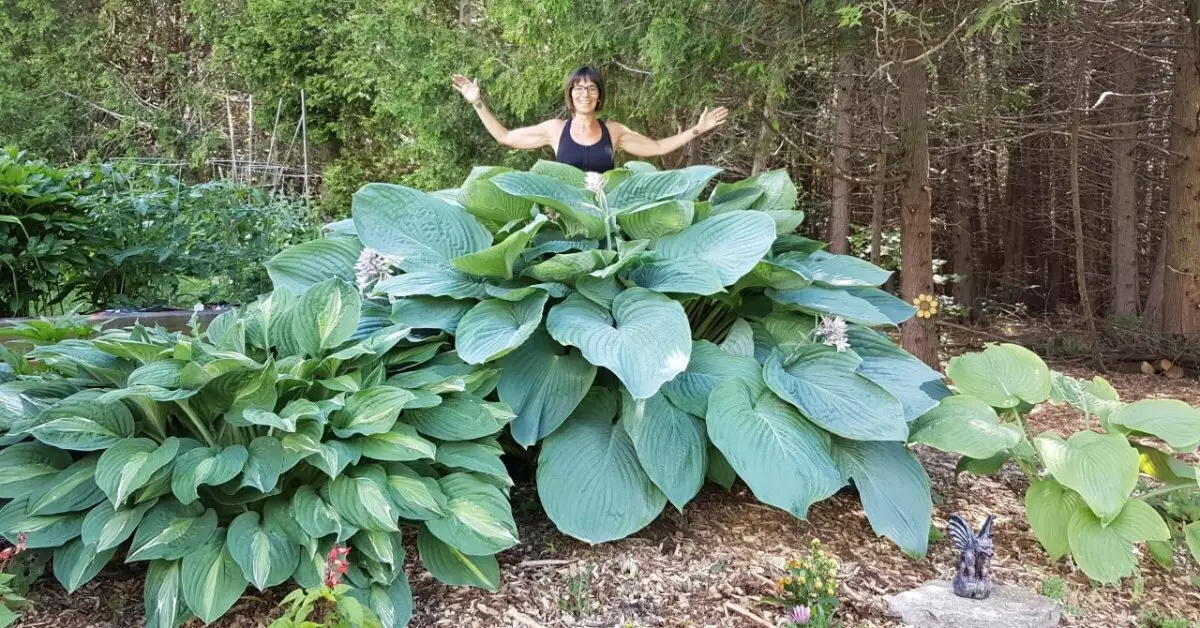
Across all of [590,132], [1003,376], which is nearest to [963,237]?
[590,132]

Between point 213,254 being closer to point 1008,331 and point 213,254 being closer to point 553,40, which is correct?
point 553,40

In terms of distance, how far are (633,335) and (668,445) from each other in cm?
29

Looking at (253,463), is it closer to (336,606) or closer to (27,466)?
(336,606)

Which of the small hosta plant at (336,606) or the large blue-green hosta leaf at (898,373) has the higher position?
the large blue-green hosta leaf at (898,373)

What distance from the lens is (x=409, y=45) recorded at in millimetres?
7133

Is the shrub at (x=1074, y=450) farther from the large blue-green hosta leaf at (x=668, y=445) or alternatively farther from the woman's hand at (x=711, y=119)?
the woman's hand at (x=711, y=119)

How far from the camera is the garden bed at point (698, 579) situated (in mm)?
1771

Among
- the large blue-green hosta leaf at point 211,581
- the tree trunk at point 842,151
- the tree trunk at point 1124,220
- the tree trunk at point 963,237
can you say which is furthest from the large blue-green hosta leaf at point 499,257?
the tree trunk at point 963,237

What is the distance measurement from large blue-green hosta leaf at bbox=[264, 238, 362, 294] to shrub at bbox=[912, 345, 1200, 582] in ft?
5.60

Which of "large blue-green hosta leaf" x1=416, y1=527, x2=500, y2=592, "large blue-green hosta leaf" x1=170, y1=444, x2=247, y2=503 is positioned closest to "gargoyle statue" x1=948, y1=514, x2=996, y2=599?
"large blue-green hosta leaf" x1=416, y1=527, x2=500, y2=592

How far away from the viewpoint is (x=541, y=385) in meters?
2.13

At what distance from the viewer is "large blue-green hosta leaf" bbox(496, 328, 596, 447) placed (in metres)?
2.06

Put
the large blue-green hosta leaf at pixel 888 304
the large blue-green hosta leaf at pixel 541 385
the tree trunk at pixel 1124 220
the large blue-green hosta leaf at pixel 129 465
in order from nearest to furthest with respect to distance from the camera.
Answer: the large blue-green hosta leaf at pixel 129 465
the large blue-green hosta leaf at pixel 541 385
the large blue-green hosta leaf at pixel 888 304
the tree trunk at pixel 1124 220

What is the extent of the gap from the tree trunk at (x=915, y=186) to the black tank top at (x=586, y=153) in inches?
68.3
